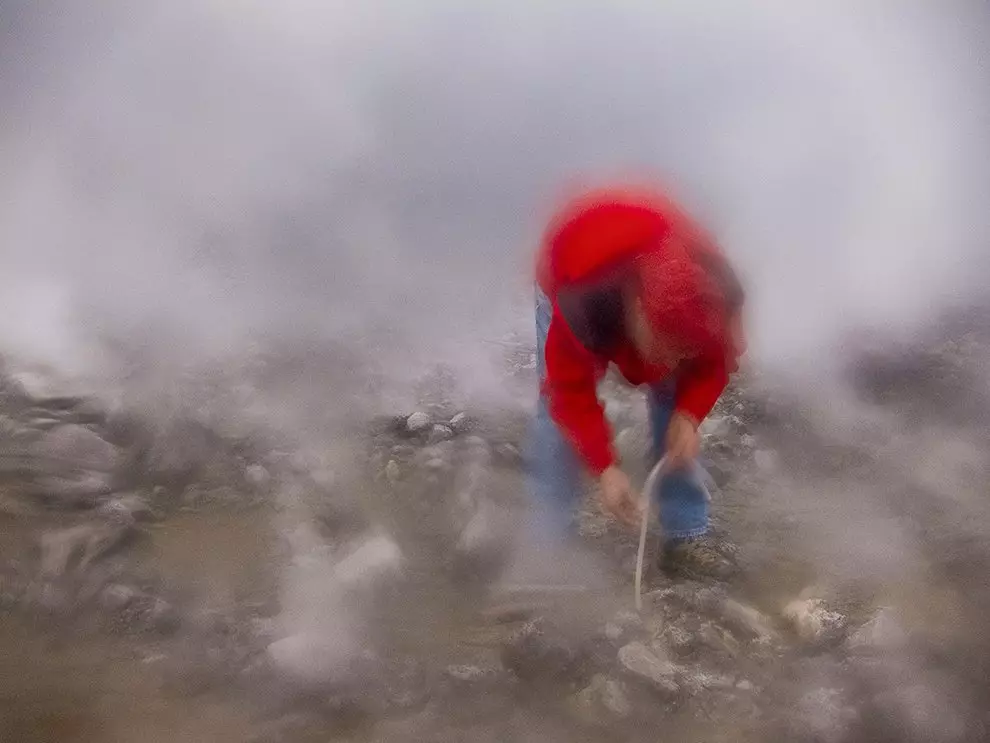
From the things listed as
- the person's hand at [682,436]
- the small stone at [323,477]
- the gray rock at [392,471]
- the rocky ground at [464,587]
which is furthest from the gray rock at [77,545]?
the person's hand at [682,436]

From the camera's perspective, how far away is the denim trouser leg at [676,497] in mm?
1009

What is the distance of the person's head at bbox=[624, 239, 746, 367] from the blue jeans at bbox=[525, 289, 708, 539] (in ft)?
0.84

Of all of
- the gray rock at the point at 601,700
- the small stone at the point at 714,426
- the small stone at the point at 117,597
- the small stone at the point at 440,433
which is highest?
the small stone at the point at 714,426

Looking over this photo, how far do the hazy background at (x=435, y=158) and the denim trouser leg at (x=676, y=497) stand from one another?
1.96 feet

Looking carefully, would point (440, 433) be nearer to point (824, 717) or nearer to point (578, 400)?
point (578, 400)

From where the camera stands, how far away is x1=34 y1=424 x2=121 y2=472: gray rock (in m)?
1.21

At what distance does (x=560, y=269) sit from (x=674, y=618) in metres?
0.47

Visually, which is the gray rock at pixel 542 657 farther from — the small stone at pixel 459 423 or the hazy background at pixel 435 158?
the hazy background at pixel 435 158

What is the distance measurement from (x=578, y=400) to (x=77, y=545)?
70 cm

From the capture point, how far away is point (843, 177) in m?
1.88

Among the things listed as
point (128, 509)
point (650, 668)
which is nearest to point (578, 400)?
point (650, 668)

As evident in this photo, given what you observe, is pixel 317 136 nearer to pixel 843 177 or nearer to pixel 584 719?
pixel 843 177

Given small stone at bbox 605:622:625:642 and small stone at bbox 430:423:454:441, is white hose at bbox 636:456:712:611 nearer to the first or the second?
small stone at bbox 605:622:625:642

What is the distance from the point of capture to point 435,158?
6.47 ft
